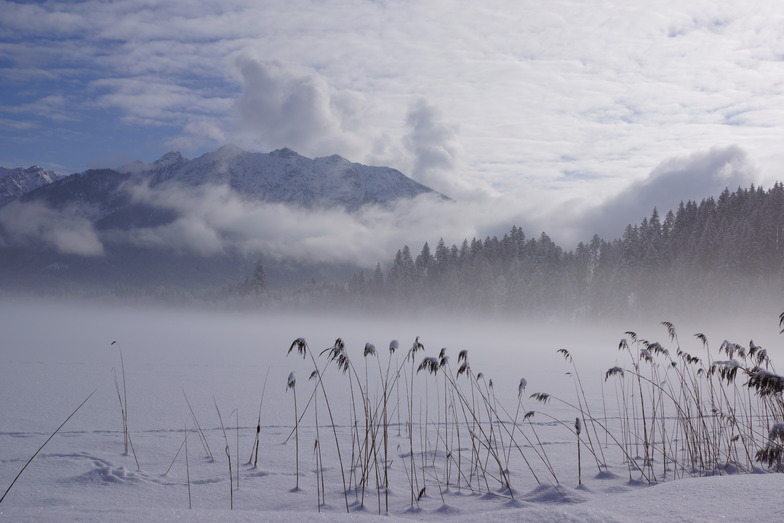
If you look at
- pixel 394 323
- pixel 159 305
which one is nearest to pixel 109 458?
pixel 394 323

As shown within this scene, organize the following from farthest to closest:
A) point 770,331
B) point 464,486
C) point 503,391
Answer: point 770,331 → point 503,391 → point 464,486

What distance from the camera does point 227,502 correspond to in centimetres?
446

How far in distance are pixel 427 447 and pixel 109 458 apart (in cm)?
376

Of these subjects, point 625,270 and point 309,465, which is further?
point 625,270

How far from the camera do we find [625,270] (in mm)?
62781

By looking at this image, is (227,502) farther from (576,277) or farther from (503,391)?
(576,277)

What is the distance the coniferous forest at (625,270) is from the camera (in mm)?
53250

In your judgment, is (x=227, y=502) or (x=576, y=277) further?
(x=576, y=277)

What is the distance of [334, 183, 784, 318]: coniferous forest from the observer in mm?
53250

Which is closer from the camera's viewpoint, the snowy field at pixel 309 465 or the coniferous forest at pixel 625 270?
the snowy field at pixel 309 465

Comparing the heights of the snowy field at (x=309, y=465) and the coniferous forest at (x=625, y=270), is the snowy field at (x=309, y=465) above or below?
below

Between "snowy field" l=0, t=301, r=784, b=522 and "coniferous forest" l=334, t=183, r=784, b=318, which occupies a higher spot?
"coniferous forest" l=334, t=183, r=784, b=318

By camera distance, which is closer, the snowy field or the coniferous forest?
the snowy field

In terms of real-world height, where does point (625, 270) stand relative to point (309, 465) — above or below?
above
